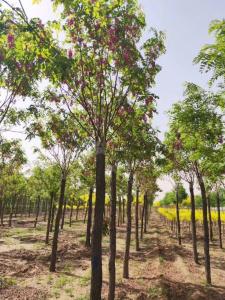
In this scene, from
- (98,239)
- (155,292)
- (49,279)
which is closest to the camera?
(98,239)

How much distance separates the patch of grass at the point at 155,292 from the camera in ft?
45.5

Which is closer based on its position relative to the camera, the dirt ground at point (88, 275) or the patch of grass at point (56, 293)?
the patch of grass at point (56, 293)

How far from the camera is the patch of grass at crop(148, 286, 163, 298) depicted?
13875 mm

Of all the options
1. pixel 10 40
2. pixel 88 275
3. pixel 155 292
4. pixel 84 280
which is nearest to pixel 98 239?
pixel 10 40

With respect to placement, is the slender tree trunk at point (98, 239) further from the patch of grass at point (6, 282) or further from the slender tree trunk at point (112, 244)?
the patch of grass at point (6, 282)

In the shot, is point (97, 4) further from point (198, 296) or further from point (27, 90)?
point (198, 296)

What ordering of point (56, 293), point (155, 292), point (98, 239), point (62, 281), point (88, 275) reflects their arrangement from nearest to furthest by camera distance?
point (98, 239)
point (56, 293)
point (155, 292)
point (62, 281)
point (88, 275)

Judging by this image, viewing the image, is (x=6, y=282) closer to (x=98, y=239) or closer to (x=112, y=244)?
(x=112, y=244)

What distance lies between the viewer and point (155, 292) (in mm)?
14281

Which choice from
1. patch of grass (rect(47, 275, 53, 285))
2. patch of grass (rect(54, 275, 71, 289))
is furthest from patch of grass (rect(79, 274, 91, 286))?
patch of grass (rect(47, 275, 53, 285))

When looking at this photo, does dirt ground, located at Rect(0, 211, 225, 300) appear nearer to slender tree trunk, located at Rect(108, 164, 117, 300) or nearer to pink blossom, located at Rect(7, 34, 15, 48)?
slender tree trunk, located at Rect(108, 164, 117, 300)

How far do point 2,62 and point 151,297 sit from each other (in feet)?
38.4

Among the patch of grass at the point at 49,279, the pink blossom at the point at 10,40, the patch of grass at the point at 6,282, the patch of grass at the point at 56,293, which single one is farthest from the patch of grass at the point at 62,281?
the pink blossom at the point at 10,40

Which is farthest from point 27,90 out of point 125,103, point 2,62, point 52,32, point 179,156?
point 179,156
